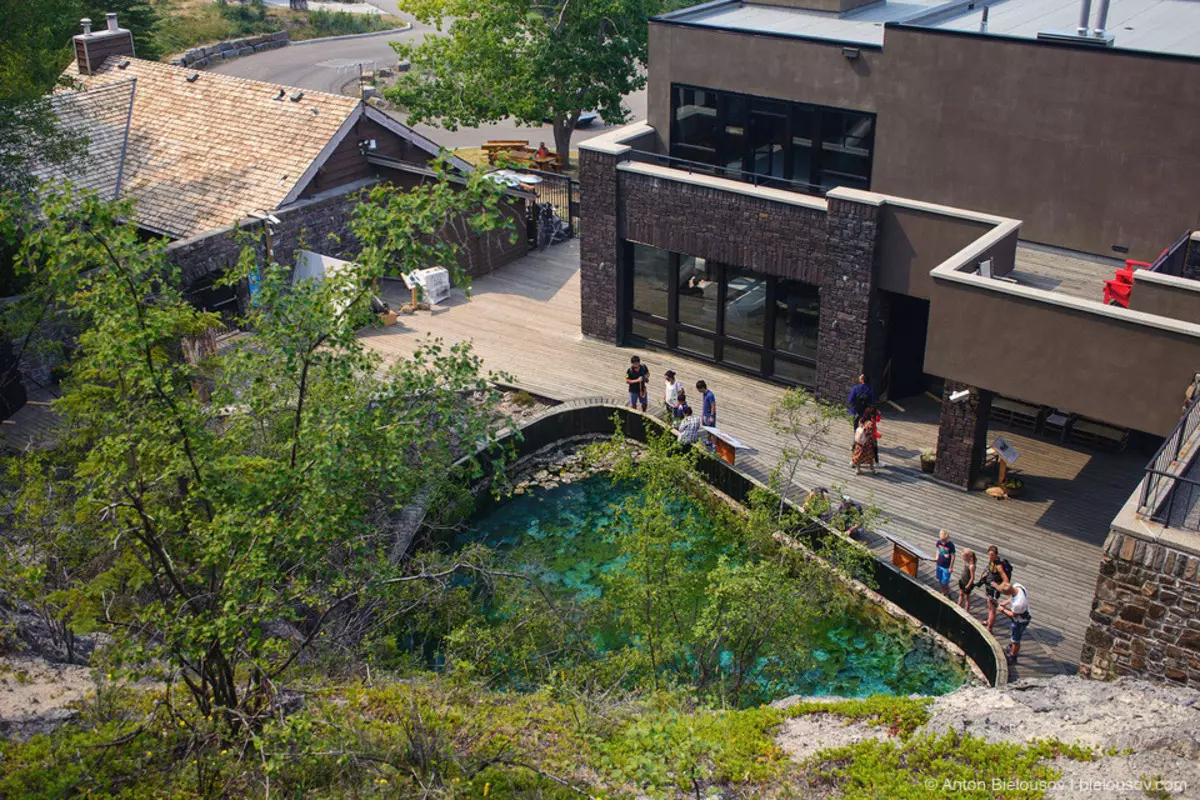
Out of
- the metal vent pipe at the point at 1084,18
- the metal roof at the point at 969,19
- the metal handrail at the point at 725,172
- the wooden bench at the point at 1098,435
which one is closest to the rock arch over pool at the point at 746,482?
the metal handrail at the point at 725,172

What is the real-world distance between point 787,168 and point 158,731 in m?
18.0

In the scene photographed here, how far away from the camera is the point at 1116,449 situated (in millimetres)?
22469

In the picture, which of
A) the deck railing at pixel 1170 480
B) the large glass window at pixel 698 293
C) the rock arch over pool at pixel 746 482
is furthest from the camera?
the large glass window at pixel 698 293

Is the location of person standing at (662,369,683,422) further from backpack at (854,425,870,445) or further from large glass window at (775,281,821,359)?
backpack at (854,425,870,445)

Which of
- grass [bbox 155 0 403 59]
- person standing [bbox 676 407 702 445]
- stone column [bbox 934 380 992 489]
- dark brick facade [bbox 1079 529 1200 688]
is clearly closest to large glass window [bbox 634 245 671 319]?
person standing [bbox 676 407 702 445]

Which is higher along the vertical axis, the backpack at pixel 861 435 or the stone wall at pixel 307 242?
the stone wall at pixel 307 242

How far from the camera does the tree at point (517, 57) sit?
3606 cm

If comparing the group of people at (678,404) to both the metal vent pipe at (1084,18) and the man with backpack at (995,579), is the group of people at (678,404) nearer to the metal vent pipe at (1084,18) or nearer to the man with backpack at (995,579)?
the man with backpack at (995,579)

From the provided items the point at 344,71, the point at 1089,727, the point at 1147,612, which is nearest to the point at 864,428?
the point at 1147,612

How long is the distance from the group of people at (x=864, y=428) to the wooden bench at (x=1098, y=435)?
13.2ft

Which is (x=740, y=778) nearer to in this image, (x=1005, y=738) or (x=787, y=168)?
(x=1005, y=738)

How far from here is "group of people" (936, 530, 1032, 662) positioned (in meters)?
16.7

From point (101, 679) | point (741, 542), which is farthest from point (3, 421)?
point (741, 542)

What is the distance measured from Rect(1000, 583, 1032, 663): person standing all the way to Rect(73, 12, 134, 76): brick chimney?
29.7 m
